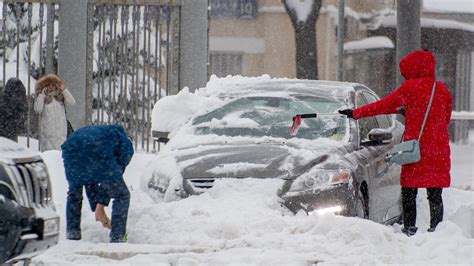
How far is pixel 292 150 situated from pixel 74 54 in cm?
746

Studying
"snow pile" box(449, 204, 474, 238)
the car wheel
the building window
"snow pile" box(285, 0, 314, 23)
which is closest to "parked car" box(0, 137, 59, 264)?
the car wheel

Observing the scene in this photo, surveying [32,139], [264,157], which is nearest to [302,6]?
[32,139]

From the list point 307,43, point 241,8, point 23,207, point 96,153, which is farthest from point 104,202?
point 241,8

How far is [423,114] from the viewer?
9.54 metres

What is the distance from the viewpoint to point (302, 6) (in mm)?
30844

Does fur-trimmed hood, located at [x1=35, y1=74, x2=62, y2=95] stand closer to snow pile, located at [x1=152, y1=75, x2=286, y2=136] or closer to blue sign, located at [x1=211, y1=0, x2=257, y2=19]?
snow pile, located at [x1=152, y1=75, x2=286, y2=136]

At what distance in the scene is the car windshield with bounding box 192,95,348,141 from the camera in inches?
384

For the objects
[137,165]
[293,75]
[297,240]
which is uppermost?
[297,240]

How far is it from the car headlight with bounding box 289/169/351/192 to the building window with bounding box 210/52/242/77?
25.1 m

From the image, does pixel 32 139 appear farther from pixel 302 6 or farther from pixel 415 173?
pixel 302 6

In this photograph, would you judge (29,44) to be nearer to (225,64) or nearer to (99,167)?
(99,167)

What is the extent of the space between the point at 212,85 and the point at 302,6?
20.2 meters

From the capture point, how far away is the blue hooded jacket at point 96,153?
27.4 feet

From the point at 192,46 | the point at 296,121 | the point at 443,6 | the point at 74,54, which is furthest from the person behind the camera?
the point at 443,6
